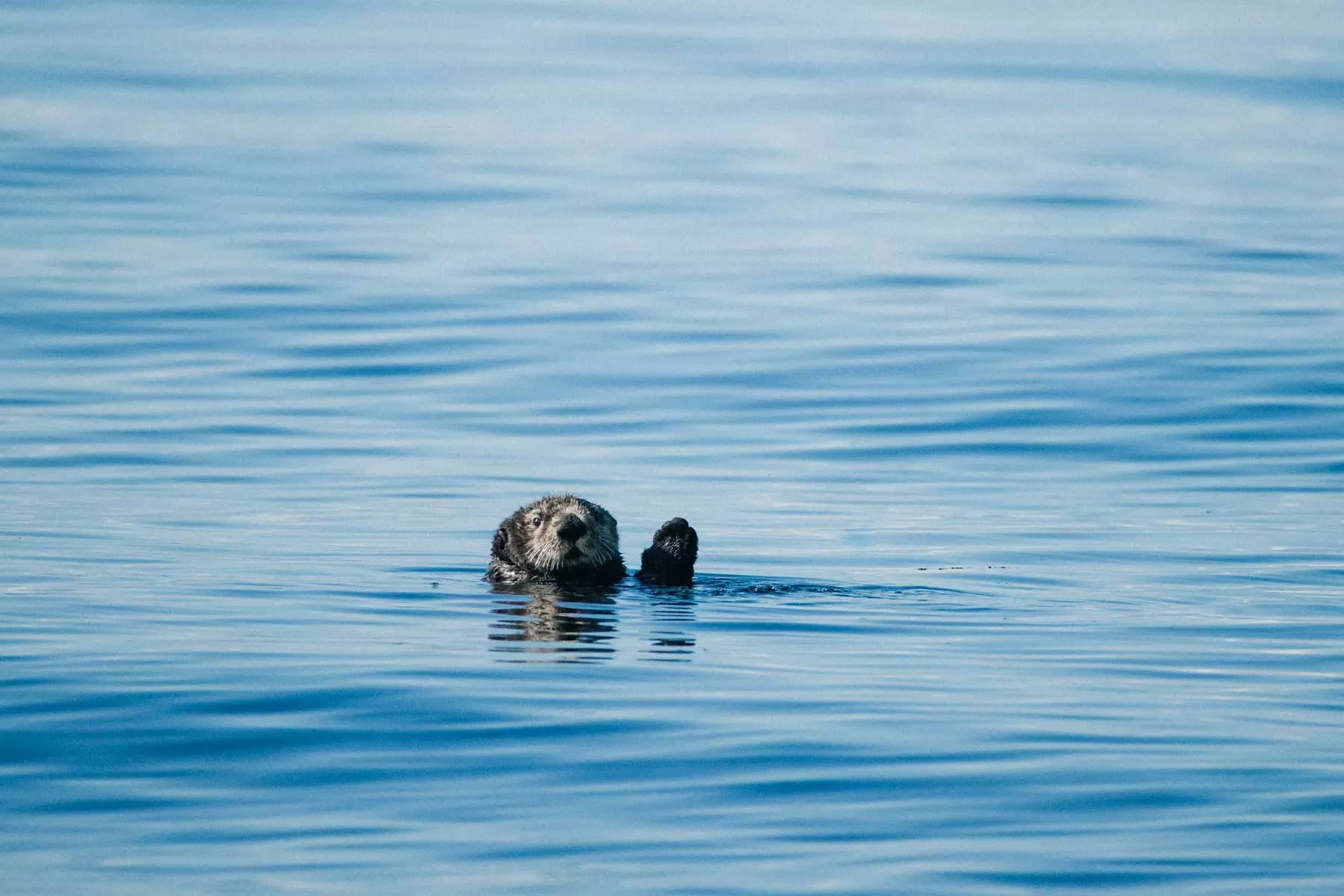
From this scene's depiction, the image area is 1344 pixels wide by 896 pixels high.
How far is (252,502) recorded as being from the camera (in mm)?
14227

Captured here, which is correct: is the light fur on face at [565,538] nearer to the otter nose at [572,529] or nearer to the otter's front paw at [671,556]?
the otter nose at [572,529]

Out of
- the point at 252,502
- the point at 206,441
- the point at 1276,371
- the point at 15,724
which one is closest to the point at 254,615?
the point at 15,724

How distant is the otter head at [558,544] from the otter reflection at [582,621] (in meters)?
0.14

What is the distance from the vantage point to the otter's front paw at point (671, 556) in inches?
411

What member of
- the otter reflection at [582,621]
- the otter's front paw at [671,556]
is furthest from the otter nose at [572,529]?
the otter's front paw at [671,556]

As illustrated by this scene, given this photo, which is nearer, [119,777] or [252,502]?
[119,777]

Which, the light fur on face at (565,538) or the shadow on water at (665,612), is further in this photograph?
the light fur on face at (565,538)

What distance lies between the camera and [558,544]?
10555mm

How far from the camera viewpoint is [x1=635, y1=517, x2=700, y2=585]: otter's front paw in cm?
1045

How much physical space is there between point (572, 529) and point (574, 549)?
1.03 ft

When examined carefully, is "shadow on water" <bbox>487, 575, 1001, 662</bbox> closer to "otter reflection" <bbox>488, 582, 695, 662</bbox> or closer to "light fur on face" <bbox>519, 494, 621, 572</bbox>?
"otter reflection" <bbox>488, 582, 695, 662</bbox>

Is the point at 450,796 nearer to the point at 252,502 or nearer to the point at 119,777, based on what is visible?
the point at 119,777

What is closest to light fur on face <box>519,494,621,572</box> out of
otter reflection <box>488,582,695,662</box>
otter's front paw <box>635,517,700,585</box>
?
otter reflection <box>488,582,695,662</box>

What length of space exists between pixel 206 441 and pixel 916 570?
25.8ft
